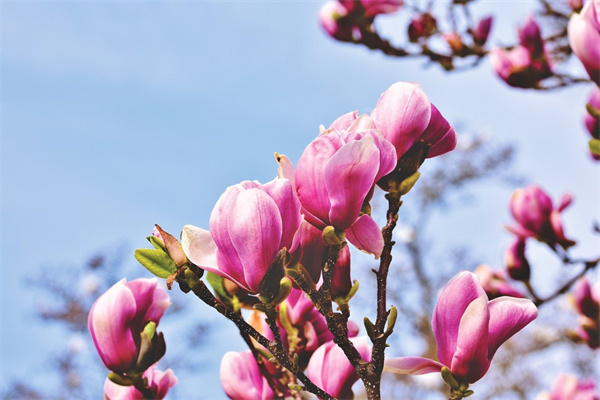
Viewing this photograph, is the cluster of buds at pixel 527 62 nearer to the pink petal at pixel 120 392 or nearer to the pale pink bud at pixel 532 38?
the pale pink bud at pixel 532 38

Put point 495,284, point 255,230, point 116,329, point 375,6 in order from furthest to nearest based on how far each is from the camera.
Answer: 1. point 375,6
2. point 495,284
3. point 116,329
4. point 255,230

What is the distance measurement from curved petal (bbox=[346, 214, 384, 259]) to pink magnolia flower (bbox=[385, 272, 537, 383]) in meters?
0.08

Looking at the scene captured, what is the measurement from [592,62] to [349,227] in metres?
0.50

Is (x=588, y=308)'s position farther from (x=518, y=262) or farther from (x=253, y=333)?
(x=253, y=333)

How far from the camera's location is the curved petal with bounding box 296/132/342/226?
0.50 meters

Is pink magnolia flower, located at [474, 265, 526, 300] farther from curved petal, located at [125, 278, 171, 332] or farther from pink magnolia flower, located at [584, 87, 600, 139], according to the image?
curved petal, located at [125, 278, 171, 332]

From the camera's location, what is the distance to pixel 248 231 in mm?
496

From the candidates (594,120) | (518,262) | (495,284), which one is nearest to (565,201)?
(518,262)

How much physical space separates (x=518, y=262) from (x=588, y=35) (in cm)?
75

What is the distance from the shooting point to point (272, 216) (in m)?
0.50

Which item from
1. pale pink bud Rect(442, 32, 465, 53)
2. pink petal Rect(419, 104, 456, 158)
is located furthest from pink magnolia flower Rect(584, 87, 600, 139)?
pale pink bud Rect(442, 32, 465, 53)

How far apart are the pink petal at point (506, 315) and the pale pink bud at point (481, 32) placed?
1739 millimetres

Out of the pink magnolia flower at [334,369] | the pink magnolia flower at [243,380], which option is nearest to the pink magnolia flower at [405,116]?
the pink magnolia flower at [334,369]

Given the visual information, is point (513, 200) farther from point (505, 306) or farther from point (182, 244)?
point (182, 244)
